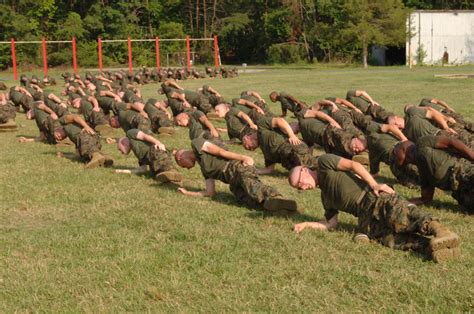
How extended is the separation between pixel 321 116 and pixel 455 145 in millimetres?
3501

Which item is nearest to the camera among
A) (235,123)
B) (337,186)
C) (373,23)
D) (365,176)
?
(365,176)

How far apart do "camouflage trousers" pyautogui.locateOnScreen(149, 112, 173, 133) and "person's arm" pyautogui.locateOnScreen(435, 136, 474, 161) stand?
26.6ft

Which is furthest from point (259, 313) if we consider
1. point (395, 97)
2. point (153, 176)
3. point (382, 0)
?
point (382, 0)

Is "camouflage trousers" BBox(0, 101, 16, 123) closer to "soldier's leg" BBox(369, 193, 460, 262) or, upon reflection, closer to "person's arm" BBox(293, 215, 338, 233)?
"person's arm" BBox(293, 215, 338, 233)

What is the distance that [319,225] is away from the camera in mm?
6699

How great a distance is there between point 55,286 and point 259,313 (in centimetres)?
182

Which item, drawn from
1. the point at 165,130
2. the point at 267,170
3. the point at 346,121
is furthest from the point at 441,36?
the point at 267,170

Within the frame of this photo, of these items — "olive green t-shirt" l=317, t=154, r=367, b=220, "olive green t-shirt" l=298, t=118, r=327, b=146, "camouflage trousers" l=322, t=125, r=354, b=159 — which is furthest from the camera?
"olive green t-shirt" l=298, t=118, r=327, b=146

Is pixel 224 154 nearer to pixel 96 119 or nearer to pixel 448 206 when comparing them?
pixel 448 206

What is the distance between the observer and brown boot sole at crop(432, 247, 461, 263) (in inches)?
216

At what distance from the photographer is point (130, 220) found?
24.1 feet

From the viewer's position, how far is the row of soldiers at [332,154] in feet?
20.0

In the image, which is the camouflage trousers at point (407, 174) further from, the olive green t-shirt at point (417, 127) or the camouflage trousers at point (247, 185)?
Result: the camouflage trousers at point (247, 185)

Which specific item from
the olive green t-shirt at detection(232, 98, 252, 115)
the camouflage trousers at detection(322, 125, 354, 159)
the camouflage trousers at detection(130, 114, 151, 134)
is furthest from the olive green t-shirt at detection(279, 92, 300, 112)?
the camouflage trousers at detection(322, 125, 354, 159)
